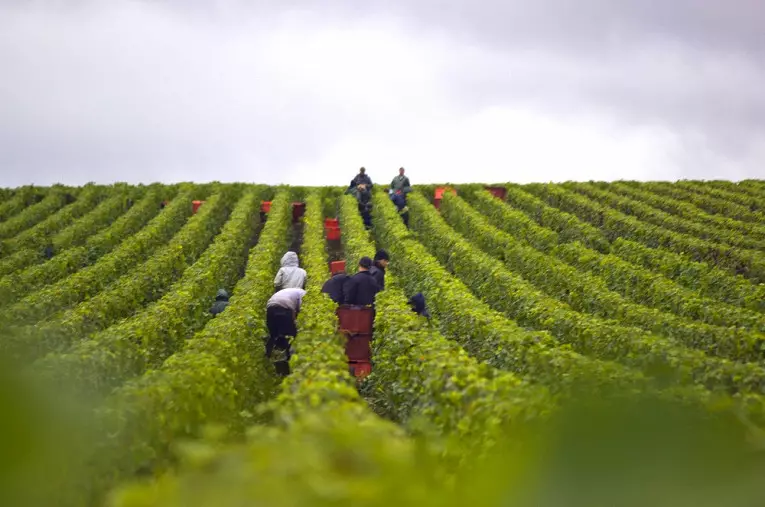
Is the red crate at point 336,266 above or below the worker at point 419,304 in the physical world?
below

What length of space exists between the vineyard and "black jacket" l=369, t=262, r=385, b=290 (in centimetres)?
16

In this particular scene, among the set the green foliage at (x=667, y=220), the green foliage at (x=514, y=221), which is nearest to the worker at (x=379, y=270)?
the green foliage at (x=514, y=221)

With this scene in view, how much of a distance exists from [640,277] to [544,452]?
43.6 feet

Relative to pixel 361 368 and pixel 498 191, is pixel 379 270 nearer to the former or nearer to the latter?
pixel 361 368

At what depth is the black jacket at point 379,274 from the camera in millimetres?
14103

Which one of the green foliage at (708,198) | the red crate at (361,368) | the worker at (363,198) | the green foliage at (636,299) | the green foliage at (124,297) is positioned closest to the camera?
the green foliage at (636,299)

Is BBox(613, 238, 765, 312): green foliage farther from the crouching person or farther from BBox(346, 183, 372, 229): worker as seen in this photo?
BBox(346, 183, 372, 229): worker

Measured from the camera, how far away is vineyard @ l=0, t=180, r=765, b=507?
2.55 m

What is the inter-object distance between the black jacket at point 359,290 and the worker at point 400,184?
14011 millimetres

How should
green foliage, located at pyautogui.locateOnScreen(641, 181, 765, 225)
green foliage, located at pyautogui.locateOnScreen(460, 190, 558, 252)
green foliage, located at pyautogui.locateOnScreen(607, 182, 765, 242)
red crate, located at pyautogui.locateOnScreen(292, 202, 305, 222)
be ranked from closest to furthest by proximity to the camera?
green foliage, located at pyautogui.locateOnScreen(607, 182, 765, 242) < green foliage, located at pyautogui.locateOnScreen(460, 190, 558, 252) < green foliage, located at pyautogui.locateOnScreen(641, 181, 765, 225) < red crate, located at pyautogui.locateOnScreen(292, 202, 305, 222)

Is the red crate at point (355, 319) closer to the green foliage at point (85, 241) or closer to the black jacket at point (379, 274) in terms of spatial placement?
the black jacket at point (379, 274)

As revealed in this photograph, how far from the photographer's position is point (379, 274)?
14.4 meters

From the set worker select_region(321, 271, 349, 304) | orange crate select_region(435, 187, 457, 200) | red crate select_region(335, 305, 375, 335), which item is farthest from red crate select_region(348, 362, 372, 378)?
orange crate select_region(435, 187, 457, 200)

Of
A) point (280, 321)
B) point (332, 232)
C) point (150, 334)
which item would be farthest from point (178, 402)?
point (332, 232)
